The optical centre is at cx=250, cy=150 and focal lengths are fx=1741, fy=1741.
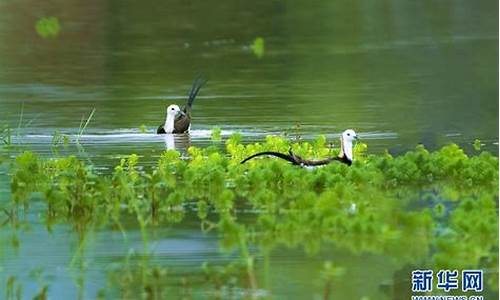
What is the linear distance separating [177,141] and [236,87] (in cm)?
350

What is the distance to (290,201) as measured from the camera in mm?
8508

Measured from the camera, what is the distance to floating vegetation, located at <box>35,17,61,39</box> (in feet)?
66.8

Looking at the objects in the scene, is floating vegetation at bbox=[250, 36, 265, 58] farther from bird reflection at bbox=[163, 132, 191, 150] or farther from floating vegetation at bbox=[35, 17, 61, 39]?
bird reflection at bbox=[163, 132, 191, 150]

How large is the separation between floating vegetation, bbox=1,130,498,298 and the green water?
0.14 meters

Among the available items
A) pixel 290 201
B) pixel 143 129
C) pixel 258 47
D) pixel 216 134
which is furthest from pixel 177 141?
pixel 258 47

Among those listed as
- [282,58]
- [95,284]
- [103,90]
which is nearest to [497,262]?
[95,284]

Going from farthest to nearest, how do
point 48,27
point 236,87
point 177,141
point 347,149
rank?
point 48,27
point 236,87
point 177,141
point 347,149

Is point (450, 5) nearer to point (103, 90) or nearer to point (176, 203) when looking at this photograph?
point (103, 90)

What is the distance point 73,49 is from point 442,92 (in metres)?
5.94

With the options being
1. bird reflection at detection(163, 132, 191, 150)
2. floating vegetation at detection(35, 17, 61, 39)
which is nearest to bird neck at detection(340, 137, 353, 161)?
bird reflection at detection(163, 132, 191, 150)

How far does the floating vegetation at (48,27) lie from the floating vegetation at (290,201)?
34.0 ft

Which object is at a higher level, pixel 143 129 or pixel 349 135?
pixel 143 129

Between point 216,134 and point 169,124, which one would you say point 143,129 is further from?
point 216,134

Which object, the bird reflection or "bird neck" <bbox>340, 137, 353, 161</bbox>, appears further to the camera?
the bird reflection
